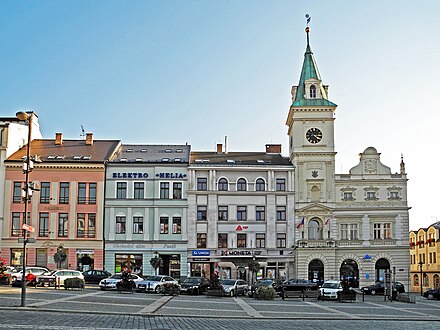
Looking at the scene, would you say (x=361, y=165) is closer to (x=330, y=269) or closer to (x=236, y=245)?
(x=330, y=269)

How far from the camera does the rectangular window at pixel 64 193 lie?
205 feet

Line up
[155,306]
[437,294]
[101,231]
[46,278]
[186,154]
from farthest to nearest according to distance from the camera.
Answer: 1. [186,154]
2. [101,231]
3. [437,294]
4. [46,278]
5. [155,306]

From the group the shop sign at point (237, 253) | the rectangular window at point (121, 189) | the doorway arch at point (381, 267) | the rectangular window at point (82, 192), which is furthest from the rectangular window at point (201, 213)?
the doorway arch at point (381, 267)

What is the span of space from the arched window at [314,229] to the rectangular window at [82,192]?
905 inches

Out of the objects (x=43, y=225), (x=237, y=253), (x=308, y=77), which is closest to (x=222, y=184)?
(x=237, y=253)

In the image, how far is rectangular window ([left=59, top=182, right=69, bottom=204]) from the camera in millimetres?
62469

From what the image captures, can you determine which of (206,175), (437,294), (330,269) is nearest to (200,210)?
(206,175)

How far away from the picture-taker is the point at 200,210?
63.2 m

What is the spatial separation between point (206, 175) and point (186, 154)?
391cm

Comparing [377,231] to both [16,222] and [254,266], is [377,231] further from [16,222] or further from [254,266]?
[16,222]

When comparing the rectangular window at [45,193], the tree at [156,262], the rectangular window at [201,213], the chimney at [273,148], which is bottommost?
the tree at [156,262]

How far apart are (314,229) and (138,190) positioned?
60.6ft

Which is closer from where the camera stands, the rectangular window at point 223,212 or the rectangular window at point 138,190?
the rectangular window at point 138,190

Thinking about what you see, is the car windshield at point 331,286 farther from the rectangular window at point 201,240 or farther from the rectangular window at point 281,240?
the rectangular window at point 201,240
